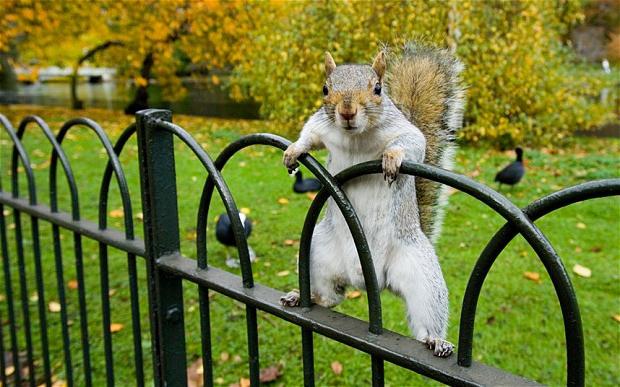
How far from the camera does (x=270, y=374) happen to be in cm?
226

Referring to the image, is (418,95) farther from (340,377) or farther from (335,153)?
(340,377)

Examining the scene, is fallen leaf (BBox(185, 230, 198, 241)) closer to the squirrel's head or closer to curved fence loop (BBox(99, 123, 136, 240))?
curved fence loop (BBox(99, 123, 136, 240))

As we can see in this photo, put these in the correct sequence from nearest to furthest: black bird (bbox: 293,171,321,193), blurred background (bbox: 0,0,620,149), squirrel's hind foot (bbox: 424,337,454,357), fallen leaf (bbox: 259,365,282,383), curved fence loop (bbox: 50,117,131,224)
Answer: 1. squirrel's hind foot (bbox: 424,337,454,357)
2. curved fence loop (bbox: 50,117,131,224)
3. fallen leaf (bbox: 259,365,282,383)
4. black bird (bbox: 293,171,321,193)
5. blurred background (bbox: 0,0,620,149)

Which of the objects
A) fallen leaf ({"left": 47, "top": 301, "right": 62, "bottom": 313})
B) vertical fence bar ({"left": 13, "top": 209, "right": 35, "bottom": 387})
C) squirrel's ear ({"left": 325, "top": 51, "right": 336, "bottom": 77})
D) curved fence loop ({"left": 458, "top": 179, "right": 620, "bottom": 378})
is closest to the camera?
curved fence loop ({"left": 458, "top": 179, "right": 620, "bottom": 378})

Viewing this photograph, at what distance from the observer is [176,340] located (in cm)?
120

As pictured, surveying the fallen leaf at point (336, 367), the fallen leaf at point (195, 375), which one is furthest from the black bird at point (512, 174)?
the fallen leaf at point (195, 375)

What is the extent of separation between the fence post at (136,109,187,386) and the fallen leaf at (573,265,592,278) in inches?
97.4

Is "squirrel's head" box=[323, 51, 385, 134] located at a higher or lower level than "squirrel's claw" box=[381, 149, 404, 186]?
higher

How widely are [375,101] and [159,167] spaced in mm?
458

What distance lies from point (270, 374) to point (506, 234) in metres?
1.76

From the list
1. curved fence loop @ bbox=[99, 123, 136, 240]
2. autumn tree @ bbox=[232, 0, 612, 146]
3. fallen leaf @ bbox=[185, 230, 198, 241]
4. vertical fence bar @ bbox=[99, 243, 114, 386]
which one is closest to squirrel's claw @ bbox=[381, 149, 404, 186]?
curved fence loop @ bbox=[99, 123, 136, 240]

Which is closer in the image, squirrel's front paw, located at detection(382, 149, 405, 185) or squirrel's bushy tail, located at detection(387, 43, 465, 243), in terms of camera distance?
squirrel's front paw, located at detection(382, 149, 405, 185)

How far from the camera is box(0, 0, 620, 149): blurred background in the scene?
6.03 m

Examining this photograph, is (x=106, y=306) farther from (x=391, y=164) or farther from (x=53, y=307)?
(x=53, y=307)
